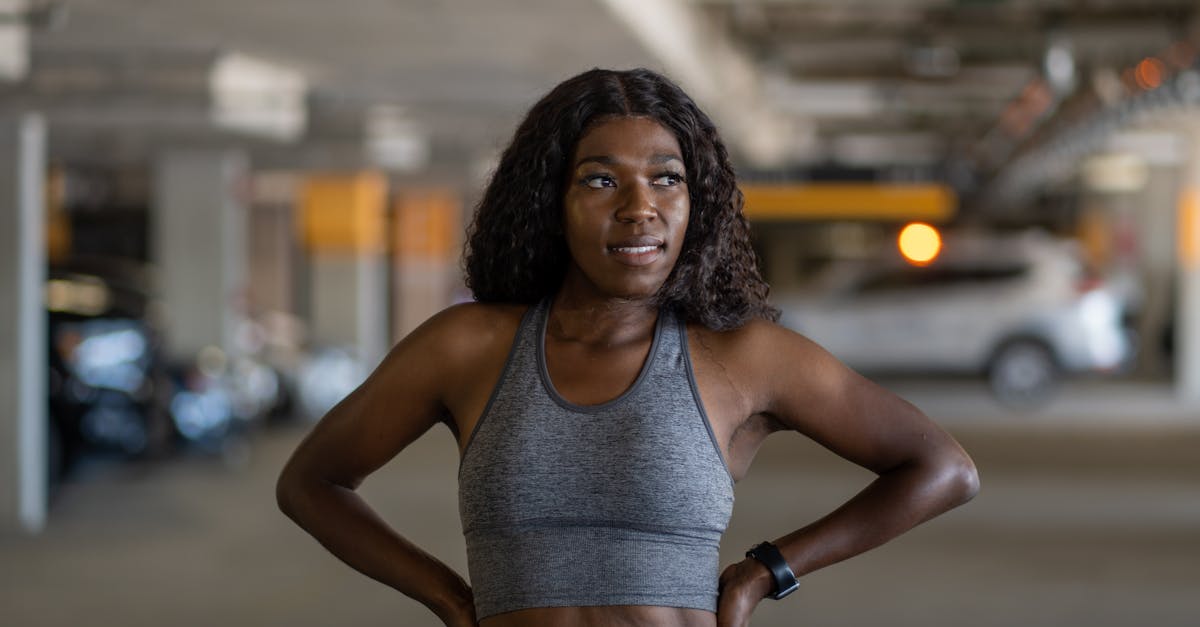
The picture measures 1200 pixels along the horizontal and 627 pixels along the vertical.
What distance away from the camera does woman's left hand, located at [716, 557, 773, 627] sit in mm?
2123

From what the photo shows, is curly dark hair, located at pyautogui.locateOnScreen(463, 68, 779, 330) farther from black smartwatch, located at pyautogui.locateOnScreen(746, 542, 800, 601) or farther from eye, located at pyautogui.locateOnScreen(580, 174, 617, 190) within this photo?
black smartwatch, located at pyautogui.locateOnScreen(746, 542, 800, 601)

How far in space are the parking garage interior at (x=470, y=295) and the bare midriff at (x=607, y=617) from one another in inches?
28.0

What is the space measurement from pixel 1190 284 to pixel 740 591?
21530 millimetres

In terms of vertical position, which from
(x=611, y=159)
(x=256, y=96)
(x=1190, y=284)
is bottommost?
(x=1190, y=284)

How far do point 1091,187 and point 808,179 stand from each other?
1862cm

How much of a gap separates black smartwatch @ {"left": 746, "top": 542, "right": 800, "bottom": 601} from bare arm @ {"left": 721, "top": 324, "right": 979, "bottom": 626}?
12mm

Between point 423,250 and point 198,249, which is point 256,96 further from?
point 423,250

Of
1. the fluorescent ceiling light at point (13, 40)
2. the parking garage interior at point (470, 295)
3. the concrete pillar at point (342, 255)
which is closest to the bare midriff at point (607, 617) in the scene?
the parking garage interior at point (470, 295)

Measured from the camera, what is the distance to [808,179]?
20234 mm

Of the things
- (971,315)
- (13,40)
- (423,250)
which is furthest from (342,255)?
(13,40)

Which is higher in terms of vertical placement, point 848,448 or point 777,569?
point 848,448

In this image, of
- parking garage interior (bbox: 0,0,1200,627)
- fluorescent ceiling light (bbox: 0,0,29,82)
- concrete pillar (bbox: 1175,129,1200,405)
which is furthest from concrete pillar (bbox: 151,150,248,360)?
concrete pillar (bbox: 1175,129,1200,405)

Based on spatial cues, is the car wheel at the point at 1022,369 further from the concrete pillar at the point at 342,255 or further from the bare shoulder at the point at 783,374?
the bare shoulder at the point at 783,374

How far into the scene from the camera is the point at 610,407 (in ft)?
6.72
